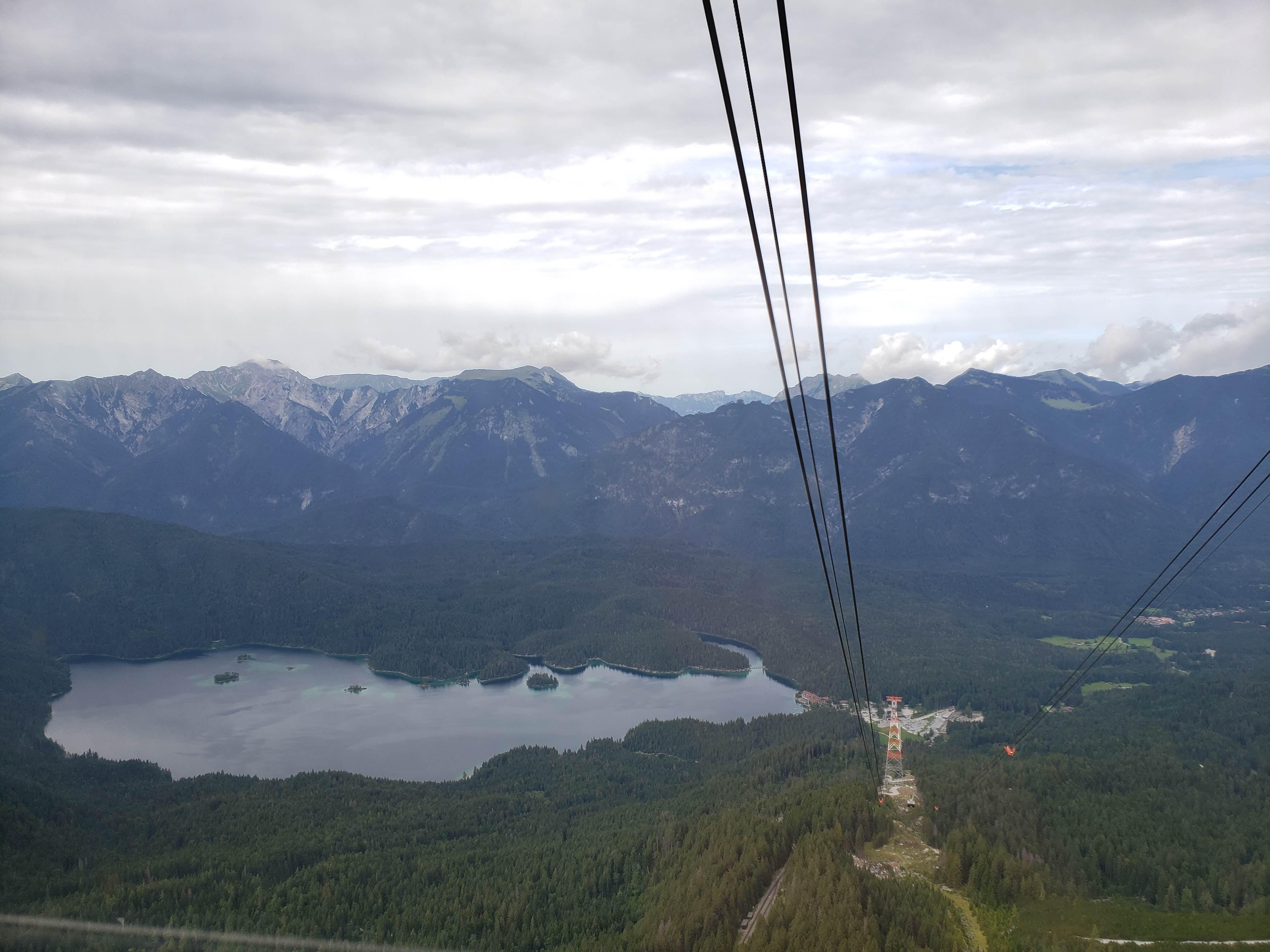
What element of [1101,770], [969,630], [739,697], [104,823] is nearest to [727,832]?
[1101,770]

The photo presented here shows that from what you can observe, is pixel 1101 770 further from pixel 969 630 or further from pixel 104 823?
pixel 969 630

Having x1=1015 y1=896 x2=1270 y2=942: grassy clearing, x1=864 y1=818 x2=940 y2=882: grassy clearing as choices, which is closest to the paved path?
x1=864 y1=818 x2=940 y2=882: grassy clearing

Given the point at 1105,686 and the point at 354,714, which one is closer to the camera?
the point at 1105,686

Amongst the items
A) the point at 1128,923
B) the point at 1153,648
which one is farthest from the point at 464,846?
the point at 1153,648

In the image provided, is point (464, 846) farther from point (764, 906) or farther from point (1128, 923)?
point (1128, 923)

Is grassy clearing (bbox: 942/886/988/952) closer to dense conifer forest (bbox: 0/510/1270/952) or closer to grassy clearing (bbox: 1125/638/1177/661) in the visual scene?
dense conifer forest (bbox: 0/510/1270/952)
